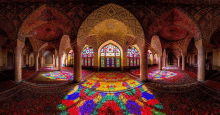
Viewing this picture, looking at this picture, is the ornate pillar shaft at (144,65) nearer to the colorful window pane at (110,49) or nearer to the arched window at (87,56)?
the colorful window pane at (110,49)

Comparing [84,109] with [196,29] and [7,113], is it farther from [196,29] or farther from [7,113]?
[196,29]

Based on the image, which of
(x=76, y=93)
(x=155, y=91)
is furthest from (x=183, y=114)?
(x=76, y=93)

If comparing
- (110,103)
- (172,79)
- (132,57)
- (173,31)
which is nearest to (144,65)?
(172,79)

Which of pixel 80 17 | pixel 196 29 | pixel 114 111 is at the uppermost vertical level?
pixel 80 17

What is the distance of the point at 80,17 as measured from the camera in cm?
500

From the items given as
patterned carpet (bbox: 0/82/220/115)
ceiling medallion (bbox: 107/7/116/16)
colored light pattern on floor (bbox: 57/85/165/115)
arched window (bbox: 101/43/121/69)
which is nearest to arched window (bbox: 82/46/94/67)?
arched window (bbox: 101/43/121/69)

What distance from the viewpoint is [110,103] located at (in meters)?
3.30

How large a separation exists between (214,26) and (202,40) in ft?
3.50

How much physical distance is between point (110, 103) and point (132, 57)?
1086cm

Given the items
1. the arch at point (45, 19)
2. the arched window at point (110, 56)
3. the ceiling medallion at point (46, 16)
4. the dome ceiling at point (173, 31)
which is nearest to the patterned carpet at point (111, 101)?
the arch at point (45, 19)

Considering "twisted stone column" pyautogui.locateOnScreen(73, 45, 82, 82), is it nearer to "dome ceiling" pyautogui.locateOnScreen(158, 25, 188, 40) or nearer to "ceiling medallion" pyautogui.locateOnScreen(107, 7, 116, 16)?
"ceiling medallion" pyautogui.locateOnScreen(107, 7, 116, 16)

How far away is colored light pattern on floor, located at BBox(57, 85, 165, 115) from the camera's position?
2869mm

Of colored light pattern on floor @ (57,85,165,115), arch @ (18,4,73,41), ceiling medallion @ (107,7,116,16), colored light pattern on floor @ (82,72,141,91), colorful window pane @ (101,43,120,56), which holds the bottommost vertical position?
colored light pattern on floor @ (57,85,165,115)

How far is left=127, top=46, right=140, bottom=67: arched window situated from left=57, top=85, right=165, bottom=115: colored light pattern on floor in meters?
9.14
